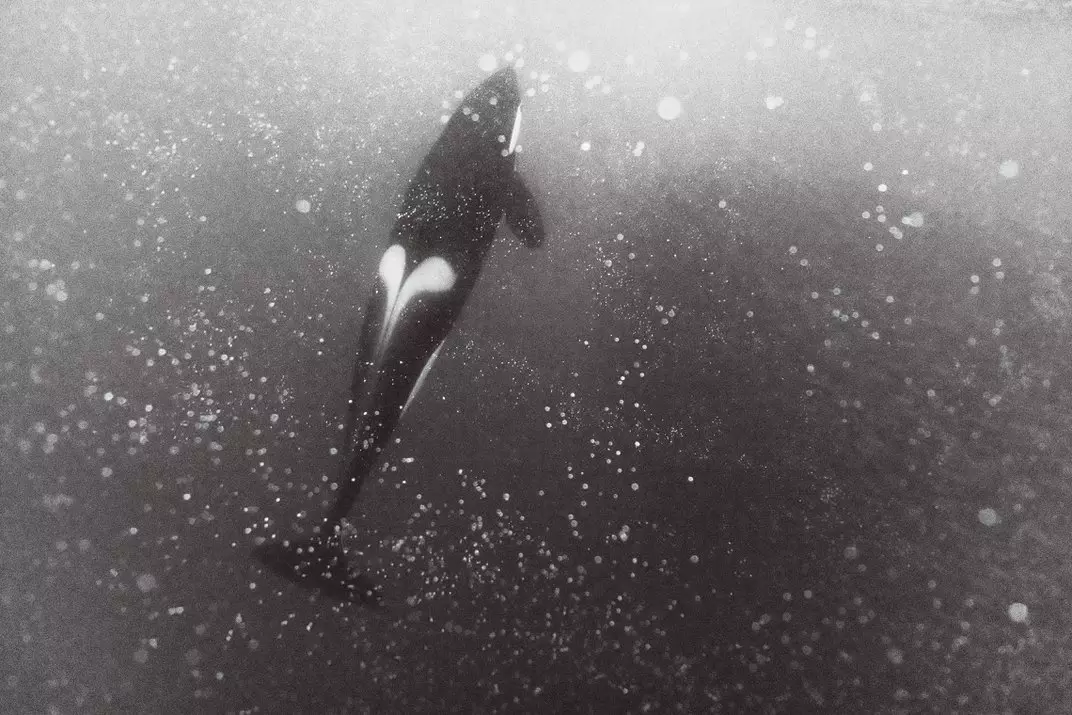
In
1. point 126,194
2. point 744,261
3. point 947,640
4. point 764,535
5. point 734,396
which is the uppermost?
point 126,194

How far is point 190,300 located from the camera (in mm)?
642

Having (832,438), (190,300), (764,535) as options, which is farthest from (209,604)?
(832,438)

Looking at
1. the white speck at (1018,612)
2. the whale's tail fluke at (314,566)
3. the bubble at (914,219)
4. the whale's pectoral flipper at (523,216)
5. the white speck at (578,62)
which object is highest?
the white speck at (578,62)

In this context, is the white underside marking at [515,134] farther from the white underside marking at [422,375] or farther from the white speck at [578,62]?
the white underside marking at [422,375]

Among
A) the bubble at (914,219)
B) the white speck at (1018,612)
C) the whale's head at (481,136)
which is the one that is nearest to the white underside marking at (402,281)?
the whale's head at (481,136)

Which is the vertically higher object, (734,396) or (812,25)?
(812,25)

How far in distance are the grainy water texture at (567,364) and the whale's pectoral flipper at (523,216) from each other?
14 mm

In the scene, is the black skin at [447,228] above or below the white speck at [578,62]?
below

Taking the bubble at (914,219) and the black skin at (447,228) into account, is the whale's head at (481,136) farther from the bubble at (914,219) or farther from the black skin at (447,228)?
the bubble at (914,219)

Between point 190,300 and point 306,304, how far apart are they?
0.13 metres

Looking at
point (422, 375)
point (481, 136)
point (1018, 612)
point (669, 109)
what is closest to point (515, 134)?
point (481, 136)

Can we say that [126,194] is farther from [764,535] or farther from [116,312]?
[764,535]

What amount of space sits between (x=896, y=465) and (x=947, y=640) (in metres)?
0.20

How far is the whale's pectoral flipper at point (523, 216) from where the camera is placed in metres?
0.67
